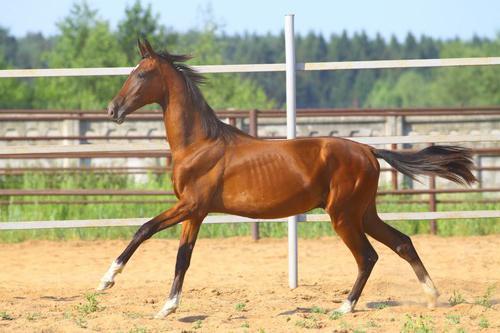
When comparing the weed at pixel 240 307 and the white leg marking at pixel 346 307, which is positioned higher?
the white leg marking at pixel 346 307

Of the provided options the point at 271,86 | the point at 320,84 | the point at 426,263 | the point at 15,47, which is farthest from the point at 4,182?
the point at 15,47

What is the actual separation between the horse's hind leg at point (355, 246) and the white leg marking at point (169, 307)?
1088 millimetres

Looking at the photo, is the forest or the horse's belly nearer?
the horse's belly

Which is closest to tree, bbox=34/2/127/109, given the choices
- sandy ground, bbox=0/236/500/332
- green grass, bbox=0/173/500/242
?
green grass, bbox=0/173/500/242

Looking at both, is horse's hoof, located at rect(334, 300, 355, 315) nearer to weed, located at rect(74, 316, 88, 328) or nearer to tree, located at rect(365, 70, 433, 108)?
weed, located at rect(74, 316, 88, 328)

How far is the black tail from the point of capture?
6.79m

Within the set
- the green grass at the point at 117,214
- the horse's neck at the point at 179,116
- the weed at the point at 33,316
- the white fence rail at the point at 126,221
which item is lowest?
the green grass at the point at 117,214

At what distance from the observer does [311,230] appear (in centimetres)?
1237

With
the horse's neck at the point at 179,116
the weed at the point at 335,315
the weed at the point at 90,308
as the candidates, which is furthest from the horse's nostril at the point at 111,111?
the weed at the point at 335,315

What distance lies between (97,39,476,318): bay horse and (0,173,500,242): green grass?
5.71m

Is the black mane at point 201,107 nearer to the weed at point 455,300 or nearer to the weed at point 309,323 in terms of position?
the weed at point 309,323

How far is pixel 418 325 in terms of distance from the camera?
19.1 ft

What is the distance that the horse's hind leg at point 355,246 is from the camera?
652 centimetres

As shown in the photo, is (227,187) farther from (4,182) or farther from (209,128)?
(4,182)
